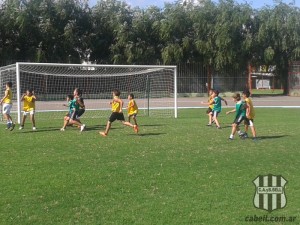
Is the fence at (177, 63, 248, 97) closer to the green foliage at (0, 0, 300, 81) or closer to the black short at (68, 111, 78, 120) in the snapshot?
the green foliage at (0, 0, 300, 81)

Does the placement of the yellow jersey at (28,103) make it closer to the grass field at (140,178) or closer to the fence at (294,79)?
the grass field at (140,178)

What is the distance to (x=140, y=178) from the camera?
7406 mm

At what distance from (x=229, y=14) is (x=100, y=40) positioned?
1136cm

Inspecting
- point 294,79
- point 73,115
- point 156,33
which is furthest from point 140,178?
point 294,79

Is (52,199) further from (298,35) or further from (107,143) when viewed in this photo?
(298,35)

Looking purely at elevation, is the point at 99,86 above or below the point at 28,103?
above

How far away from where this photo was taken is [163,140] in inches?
477

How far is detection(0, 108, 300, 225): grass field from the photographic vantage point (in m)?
5.62

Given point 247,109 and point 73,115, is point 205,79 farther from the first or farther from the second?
point 247,109

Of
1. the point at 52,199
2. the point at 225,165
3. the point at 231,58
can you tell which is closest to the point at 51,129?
the point at 225,165

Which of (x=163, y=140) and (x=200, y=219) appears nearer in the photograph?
(x=200, y=219)

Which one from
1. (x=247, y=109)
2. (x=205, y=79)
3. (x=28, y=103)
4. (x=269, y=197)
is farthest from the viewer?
(x=205, y=79)

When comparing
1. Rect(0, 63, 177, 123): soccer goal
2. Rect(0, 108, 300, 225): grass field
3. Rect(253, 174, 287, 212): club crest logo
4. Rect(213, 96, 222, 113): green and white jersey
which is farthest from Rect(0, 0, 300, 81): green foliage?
Rect(253, 174, 287, 212): club crest logo

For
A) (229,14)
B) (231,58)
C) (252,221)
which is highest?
(229,14)
